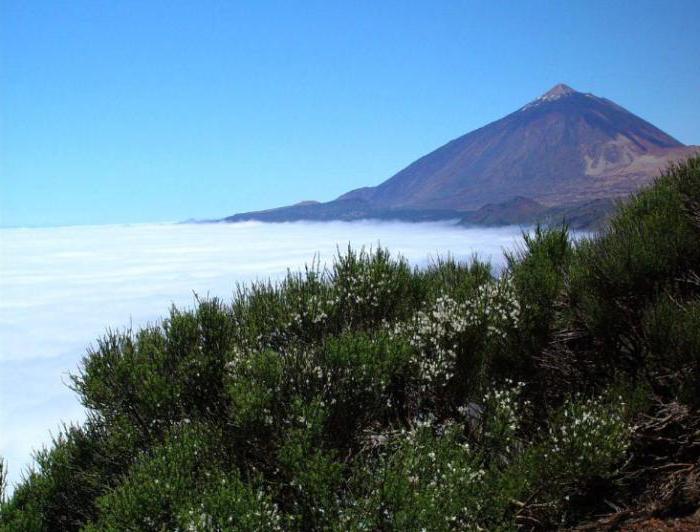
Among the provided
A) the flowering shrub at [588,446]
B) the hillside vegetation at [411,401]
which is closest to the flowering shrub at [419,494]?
the hillside vegetation at [411,401]

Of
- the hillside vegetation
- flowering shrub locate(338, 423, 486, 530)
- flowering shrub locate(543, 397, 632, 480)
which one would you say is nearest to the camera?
flowering shrub locate(338, 423, 486, 530)

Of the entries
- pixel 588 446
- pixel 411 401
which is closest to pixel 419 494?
pixel 588 446

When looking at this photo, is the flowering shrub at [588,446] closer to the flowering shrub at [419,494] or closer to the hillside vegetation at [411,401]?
the hillside vegetation at [411,401]

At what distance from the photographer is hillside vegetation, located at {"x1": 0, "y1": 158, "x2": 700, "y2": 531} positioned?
23.7 ft

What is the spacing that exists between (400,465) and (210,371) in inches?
163

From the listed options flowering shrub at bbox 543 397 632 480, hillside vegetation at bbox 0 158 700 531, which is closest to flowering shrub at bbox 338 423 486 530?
hillside vegetation at bbox 0 158 700 531

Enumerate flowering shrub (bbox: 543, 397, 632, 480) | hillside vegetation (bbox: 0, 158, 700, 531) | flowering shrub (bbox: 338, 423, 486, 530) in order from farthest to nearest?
flowering shrub (bbox: 543, 397, 632, 480), hillside vegetation (bbox: 0, 158, 700, 531), flowering shrub (bbox: 338, 423, 486, 530)

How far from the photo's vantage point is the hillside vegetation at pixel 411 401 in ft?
23.7

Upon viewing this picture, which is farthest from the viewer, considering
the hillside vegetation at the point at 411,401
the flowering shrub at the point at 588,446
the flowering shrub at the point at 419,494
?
the flowering shrub at the point at 588,446

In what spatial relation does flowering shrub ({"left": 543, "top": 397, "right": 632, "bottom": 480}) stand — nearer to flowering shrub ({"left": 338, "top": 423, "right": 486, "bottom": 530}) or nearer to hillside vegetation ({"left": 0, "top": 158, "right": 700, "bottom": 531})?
hillside vegetation ({"left": 0, "top": 158, "right": 700, "bottom": 531})

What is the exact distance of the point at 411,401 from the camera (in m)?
9.87

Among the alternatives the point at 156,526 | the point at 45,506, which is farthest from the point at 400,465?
the point at 45,506

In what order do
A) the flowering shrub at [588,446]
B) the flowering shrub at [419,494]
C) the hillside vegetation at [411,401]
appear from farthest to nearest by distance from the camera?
the flowering shrub at [588,446], the hillside vegetation at [411,401], the flowering shrub at [419,494]

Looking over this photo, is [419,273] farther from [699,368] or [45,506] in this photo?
[45,506]
